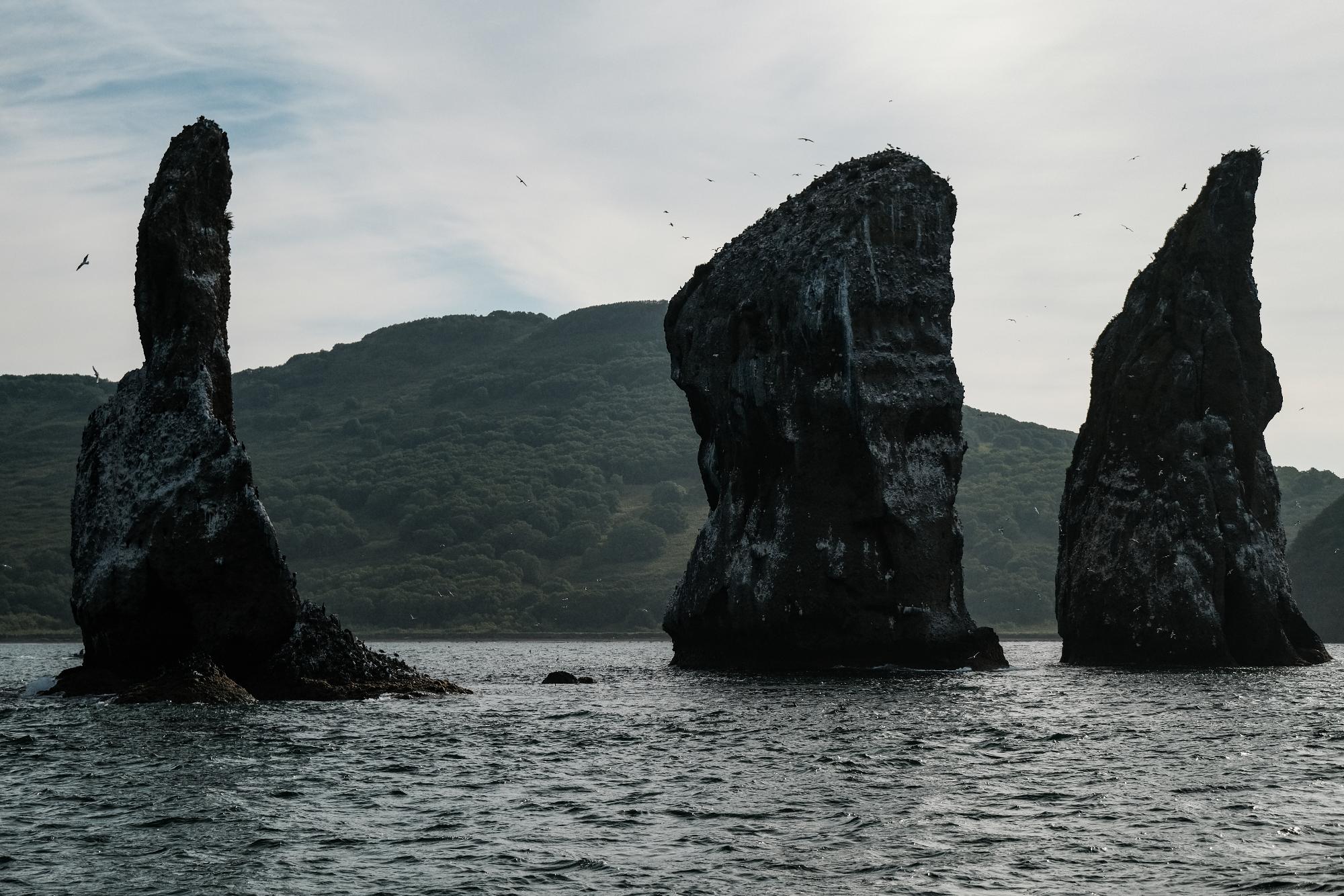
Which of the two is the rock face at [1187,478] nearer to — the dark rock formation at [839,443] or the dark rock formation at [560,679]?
the dark rock formation at [839,443]

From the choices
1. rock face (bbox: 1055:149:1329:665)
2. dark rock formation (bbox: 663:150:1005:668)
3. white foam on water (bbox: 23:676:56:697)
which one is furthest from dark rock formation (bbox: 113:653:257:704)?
rock face (bbox: 1055:149:1329:665)

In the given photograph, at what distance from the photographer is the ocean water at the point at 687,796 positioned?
19125 millimetres

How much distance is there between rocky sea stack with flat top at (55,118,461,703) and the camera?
40375 mm

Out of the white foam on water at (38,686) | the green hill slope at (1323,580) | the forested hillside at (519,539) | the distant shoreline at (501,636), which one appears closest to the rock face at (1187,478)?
the white foam on water at (38,686)

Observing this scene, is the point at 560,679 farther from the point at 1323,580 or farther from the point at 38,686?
the point at 1323,580

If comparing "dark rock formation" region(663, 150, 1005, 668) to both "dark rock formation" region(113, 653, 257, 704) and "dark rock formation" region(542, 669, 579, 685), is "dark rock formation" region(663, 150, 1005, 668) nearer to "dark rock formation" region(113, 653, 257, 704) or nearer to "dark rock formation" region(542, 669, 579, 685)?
"dark rock formation" region(542, 669, 579, 685)

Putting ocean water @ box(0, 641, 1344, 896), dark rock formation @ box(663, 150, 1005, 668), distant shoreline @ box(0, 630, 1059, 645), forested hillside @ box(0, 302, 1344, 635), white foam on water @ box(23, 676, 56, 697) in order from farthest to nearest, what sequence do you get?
forested hillside @ box(0, 302, 1344, 635), distant shoreline @ box(0, 630, 1059, 645), dark rock formation @ box(663, 150, 1005, 668), white foam on water @ box(23, 676, 56, 697), ocean water @ box(0, 641, 1344, 896)

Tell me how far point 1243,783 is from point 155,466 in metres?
29.6

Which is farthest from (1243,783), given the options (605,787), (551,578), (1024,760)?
(551,578)

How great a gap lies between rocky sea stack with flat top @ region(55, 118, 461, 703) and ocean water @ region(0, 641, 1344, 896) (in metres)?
2.08

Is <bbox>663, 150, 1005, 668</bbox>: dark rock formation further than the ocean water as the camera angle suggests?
Yes

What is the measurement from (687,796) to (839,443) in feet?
101

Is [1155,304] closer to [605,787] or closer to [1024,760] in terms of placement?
[1024,760]

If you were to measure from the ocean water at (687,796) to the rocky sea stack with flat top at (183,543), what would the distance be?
6.83 ft
